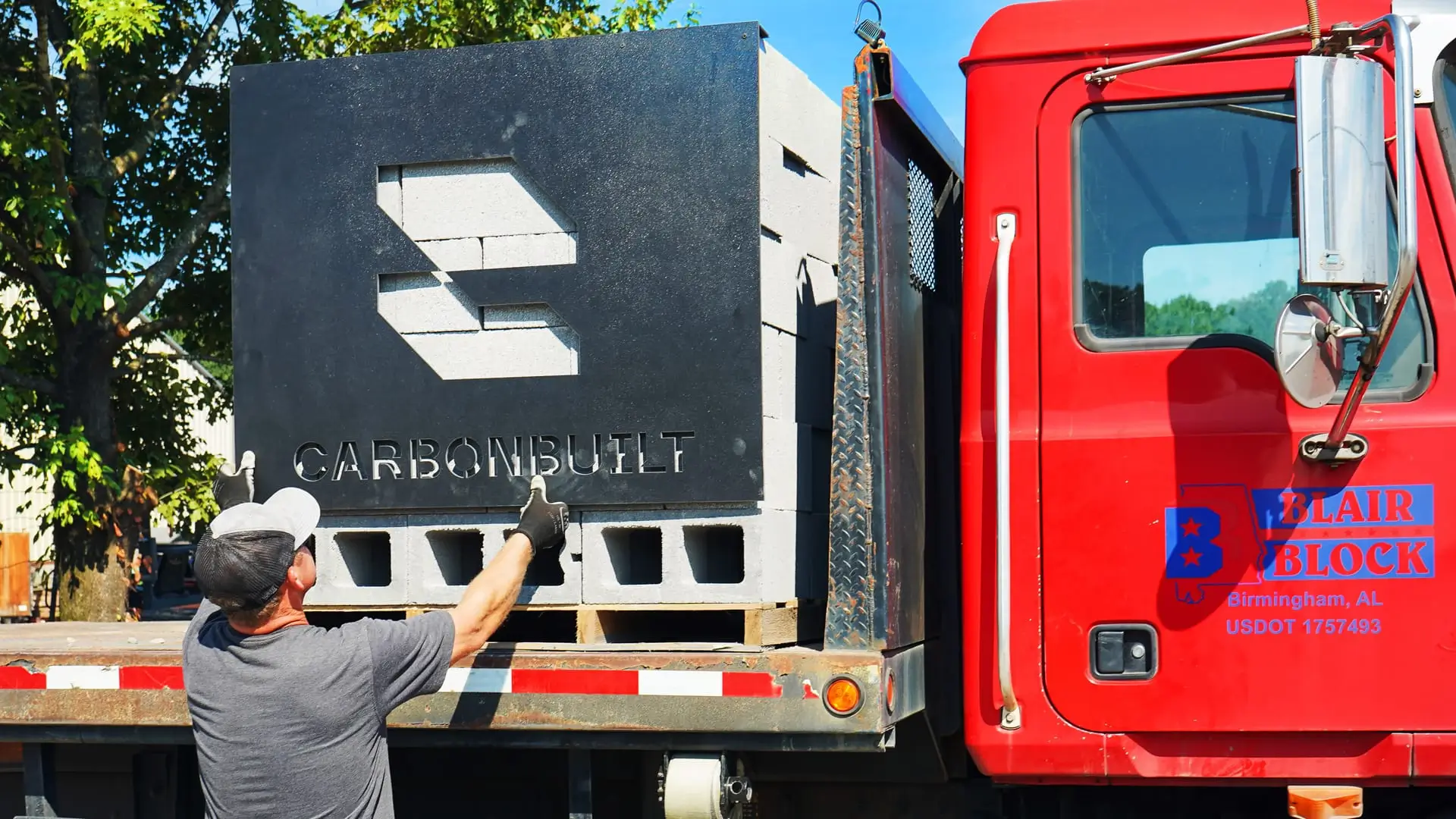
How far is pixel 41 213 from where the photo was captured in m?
12.0

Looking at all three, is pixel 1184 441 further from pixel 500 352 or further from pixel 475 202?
pixel 475 202

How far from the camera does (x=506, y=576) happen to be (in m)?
3.45

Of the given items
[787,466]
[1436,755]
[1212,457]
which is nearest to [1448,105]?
[1212,457]

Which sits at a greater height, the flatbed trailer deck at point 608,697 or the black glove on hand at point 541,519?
the black glove on hand at point 541,519

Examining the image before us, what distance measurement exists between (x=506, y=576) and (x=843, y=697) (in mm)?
828

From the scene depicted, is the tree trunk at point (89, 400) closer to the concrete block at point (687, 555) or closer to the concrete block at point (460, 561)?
the concrete block at point (460, 561)

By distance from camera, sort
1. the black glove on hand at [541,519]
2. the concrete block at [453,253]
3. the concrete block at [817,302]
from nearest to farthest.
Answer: the black glove on hand at [541,519]
the concrete block at [453,253]
the concrete block at [817,302]

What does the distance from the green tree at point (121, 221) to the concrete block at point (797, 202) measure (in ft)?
30.3

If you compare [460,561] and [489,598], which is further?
[460,561]

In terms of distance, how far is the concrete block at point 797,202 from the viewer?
3678mm

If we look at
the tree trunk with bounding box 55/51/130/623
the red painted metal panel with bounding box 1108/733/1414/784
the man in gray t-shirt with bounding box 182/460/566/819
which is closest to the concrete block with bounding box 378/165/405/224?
the man in gray t-shirt with bounding box 182/460/566/819

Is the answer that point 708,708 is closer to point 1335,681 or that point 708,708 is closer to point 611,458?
point 611,458

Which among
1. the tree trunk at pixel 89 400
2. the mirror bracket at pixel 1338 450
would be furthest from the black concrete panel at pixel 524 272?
the tree trunk at pixel 89 400

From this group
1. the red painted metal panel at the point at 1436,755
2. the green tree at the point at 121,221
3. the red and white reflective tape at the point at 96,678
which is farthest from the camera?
the green tree at the point at 121,221
